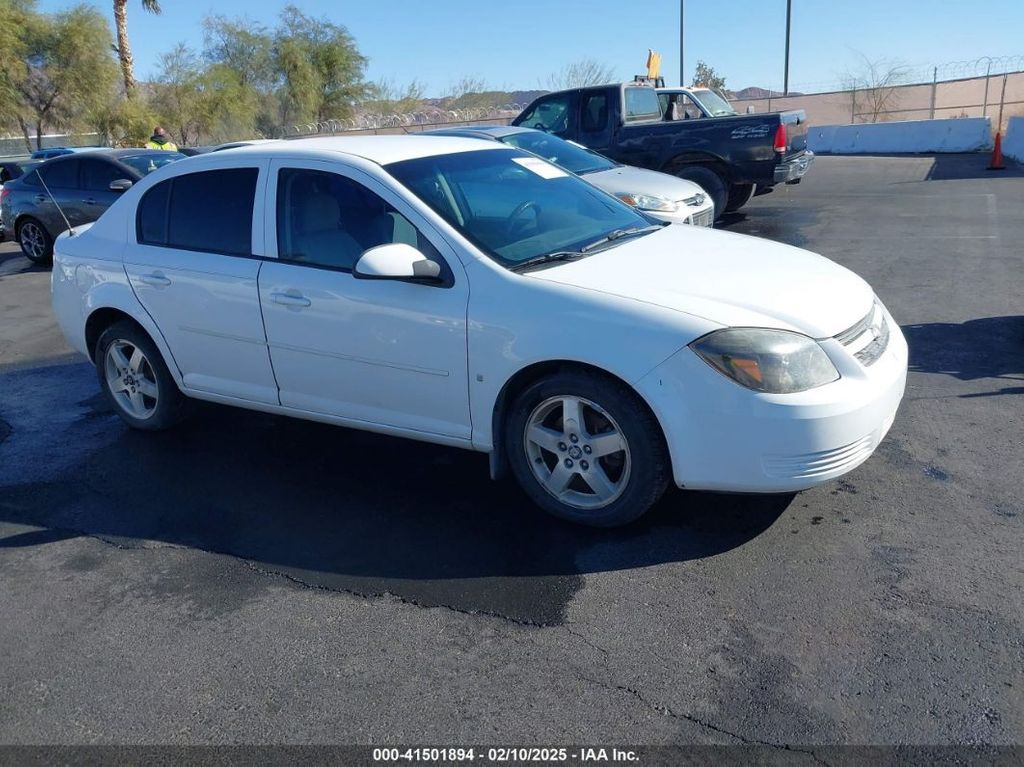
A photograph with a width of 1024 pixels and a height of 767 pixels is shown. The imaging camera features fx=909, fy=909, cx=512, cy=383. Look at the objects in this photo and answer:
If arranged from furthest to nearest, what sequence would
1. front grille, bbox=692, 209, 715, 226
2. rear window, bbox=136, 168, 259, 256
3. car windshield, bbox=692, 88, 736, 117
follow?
car windshield, bbox=692, 88, 736, 117, front grille, bbox=692, 209, 715, 226, rear window, bbox=136, 168, 259, 256

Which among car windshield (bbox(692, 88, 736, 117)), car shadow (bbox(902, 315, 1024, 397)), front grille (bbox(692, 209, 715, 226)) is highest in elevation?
car windshield (bbox(692, 88, 736, 117))

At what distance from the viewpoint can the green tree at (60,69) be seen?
33.8 metres

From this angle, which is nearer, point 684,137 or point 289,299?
point 289,299

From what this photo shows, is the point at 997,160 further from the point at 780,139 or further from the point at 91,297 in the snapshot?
the point at 91,297

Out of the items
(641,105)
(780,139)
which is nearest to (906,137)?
(641,105)

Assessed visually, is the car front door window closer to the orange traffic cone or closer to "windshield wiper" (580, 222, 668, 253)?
"windshield wiper" (580, 222, 668, 253)

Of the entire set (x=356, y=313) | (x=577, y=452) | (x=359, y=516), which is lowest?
(x=359, y=516)

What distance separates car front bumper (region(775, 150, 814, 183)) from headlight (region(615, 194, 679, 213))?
374cm

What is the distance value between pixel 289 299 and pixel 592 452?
176 centimetres

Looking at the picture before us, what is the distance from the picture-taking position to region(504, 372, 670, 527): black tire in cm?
382

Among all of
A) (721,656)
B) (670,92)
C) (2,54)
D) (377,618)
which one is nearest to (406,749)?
(377,618)

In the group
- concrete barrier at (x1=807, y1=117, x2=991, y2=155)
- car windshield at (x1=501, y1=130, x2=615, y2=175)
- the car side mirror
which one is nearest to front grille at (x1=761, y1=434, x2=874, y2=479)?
the car side mirror

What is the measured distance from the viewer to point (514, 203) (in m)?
4.86

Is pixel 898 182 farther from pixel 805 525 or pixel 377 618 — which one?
pixel 377 618
